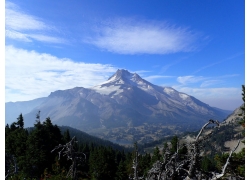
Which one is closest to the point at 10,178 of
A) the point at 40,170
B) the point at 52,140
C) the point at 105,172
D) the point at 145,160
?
the point at 40,170

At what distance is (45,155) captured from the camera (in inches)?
1591
